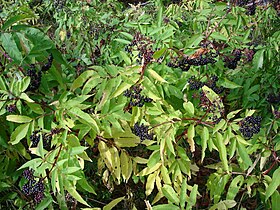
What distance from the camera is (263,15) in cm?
316

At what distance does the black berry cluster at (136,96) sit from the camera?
1.72 metres

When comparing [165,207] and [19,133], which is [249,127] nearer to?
[165,207]

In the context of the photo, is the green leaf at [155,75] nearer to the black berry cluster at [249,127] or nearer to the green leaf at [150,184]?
the black berry cluster at [249,127]

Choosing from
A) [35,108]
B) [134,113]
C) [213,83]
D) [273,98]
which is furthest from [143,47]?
Result: [273,98]

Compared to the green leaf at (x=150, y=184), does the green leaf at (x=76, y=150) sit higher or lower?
higher

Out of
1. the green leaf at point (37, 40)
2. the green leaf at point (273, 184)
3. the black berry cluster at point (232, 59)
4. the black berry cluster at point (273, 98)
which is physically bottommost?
the green leaf at point (273, 184)

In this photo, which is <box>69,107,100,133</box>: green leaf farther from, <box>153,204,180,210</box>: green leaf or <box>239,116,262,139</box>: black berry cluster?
<box>239,116,262,139</box>: black berry cluster

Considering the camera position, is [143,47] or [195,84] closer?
[143,47]

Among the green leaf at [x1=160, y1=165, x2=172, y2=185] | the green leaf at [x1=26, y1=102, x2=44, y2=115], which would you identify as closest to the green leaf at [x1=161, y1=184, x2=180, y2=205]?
the green leaf at [x1=160, y1=165, x2=172, y2=185]

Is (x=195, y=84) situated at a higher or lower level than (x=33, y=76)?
lower

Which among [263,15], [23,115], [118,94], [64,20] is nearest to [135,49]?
[118,94]

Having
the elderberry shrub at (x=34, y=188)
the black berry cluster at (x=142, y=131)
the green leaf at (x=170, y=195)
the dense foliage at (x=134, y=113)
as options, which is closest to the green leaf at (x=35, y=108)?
the dense foliage at (x=134, y=113)

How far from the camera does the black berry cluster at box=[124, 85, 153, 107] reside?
1.72m

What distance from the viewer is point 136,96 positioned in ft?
5.65
